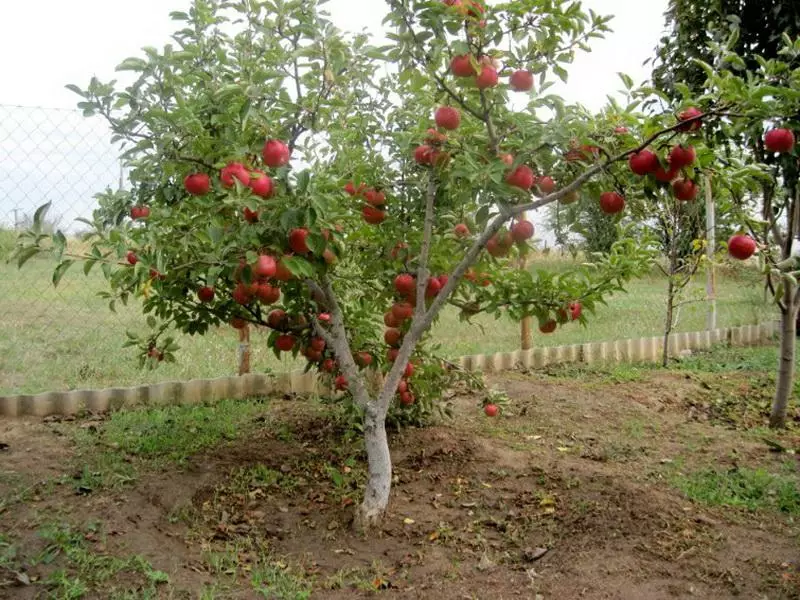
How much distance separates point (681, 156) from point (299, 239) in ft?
4.13

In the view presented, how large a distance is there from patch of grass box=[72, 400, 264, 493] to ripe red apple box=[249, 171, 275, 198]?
63.5 inches

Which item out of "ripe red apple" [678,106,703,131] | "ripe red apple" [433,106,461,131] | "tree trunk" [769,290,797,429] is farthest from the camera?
"tree trunk" [769,290,797,429]

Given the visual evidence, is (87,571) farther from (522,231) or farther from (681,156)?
(681,156)

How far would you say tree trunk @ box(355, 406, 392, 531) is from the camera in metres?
3.05

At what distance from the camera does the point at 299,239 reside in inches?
101

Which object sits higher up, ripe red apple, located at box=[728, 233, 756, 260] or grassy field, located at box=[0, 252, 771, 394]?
ripe red apple, located at box=[728, 233, 756, 260]

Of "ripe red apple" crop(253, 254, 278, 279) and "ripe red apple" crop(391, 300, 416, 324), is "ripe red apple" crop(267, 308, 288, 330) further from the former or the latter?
"ripe red apple" crop(253, 254, 278, 279)

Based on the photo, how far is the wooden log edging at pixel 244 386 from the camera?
4.46 metres

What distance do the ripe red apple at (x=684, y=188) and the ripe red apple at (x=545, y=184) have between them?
41cm

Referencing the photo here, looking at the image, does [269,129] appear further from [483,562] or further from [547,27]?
[483,562]

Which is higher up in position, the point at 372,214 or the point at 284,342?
the point at 372,214

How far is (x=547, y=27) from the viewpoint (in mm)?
2424

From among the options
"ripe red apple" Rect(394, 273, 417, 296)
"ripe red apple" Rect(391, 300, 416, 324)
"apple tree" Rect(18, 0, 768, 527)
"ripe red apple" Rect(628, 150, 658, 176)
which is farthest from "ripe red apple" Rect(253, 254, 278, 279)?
"ripe red apple" Rect(628, 150, 658, 176)

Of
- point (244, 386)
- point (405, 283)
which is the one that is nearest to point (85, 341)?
point (244, 386)
